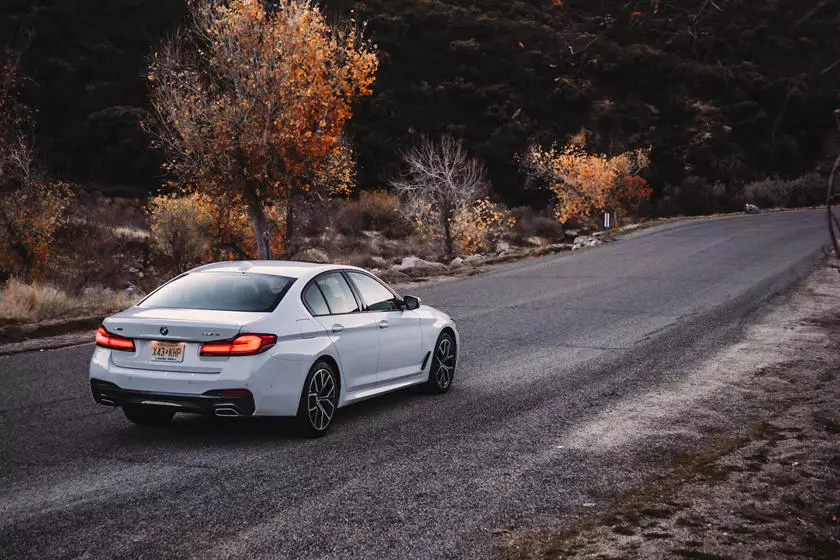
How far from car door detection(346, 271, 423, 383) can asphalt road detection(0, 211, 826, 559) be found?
44 centimetres

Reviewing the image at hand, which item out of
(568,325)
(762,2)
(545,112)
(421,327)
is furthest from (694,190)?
(762,2)

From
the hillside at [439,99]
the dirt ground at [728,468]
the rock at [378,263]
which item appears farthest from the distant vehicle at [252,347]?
the hillside at [439,99]

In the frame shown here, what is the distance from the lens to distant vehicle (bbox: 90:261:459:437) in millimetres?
6949

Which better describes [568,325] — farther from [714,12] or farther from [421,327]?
[714,12]

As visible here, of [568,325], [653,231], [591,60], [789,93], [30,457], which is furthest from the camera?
[653,231]

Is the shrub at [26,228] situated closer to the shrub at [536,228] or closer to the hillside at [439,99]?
the hillside at [439,99]

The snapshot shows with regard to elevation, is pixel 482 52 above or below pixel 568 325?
above

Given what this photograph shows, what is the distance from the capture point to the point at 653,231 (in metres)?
39.7

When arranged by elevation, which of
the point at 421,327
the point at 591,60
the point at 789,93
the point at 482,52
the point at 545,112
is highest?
the point at 482,52

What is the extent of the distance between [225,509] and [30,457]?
224 cm

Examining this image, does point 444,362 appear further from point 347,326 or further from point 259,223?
point 259,223

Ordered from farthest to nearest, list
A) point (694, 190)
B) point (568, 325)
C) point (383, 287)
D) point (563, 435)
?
point (694, 190), point (568, 325), point (383, 287), point (563, 435)

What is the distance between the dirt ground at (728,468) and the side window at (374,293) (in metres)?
2.37

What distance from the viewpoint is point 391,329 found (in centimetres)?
878
